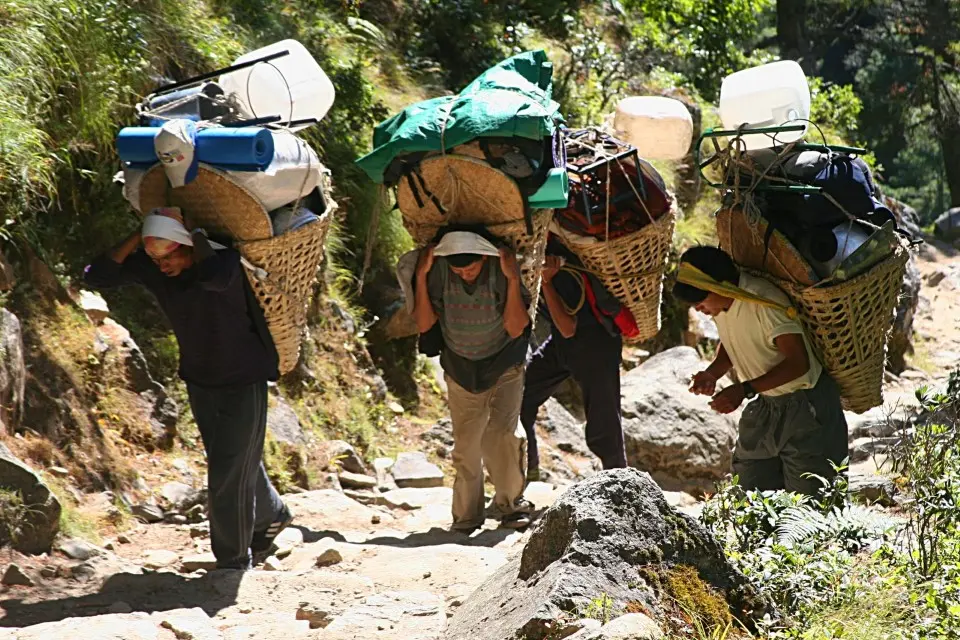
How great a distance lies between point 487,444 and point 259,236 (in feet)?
6.07

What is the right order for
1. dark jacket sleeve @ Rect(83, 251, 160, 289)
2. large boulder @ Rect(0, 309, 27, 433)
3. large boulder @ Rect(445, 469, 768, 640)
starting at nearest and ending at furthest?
large boulder @ Rect(445, 469, 768, 640) → dark jacket sleeve @ Rect(83, 251, 160, 289) → large boulder @ Rect(0, 309, 27, 433)

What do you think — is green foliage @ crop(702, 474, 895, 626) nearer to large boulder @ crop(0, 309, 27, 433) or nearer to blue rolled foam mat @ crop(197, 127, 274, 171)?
blue rolled foam mat @ crop(197, 127, 274, 171)

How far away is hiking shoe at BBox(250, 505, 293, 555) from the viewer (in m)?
6.04

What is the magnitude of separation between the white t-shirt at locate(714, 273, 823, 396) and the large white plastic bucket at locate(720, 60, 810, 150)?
2.77 ft

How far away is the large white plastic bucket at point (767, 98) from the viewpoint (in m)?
5.75

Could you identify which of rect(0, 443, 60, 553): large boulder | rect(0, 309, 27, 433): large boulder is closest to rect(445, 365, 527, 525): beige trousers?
rect(0, 443, 60, 553): large boulder

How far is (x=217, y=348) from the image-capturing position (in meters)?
5.38

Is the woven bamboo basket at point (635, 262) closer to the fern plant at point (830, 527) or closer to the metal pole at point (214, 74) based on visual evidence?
the metal pole at point (214, 74)

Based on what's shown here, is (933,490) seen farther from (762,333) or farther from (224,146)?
(224,146)

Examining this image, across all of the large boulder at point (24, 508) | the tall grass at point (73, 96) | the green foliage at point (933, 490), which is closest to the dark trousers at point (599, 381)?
the green foliage at point (933, 490)

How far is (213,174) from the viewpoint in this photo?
5.23m

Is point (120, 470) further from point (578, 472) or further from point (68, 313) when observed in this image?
point (578, 472)

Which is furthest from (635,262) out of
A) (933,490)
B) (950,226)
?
(950,226)

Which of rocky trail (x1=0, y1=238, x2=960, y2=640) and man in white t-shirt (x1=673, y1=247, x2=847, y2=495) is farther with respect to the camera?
man in white t-shirt (x1=673, y1=247, x2=847, y2=495)
